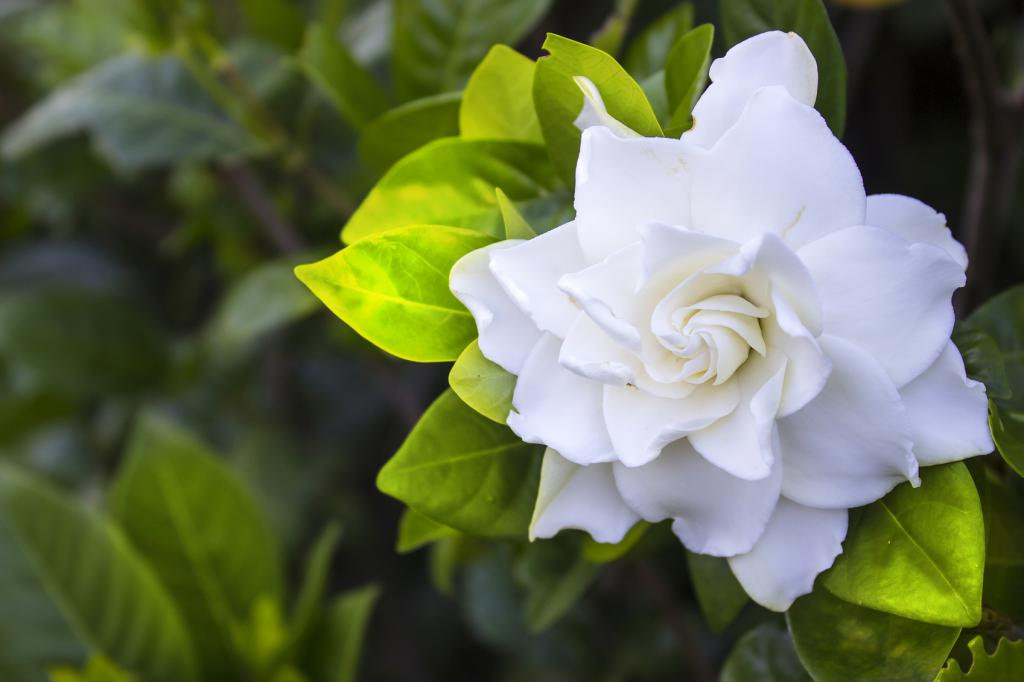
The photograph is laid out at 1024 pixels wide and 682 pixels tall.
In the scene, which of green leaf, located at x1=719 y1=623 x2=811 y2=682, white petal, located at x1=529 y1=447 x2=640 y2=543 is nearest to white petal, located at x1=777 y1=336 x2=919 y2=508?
white petal, located at x1=529 y1=447 x2=640 y2=543

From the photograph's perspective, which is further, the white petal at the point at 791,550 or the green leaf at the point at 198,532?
the green leaf at the point at 198,532

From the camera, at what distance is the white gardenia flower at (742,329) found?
531mm

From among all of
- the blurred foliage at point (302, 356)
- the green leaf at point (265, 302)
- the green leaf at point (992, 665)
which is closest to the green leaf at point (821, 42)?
the blurred foliage at point (302, 356)

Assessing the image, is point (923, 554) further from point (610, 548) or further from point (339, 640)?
point (339, 640)

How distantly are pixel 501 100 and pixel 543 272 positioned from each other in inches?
8.1

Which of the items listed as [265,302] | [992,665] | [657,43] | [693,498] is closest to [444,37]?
[657,43]

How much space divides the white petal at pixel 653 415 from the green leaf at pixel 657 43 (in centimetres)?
37

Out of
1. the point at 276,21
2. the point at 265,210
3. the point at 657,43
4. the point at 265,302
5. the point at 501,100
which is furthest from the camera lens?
the point at 265,210

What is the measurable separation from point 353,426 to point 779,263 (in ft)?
4.61

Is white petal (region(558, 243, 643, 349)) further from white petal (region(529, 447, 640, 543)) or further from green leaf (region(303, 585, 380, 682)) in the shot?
green leaf (region(303, 585, 380, 682))

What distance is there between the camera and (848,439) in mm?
547

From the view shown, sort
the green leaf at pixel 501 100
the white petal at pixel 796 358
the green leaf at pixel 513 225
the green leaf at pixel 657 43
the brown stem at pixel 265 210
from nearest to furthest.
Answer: the white petal at pixel 796 358, the green leaf at pixel 513 225, the green leaf at pixel 501 100, the green leaf at pixel 657 43, the brown stem at pixel 265 210

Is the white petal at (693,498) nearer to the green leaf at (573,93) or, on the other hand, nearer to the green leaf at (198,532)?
the green leaf at (573,93)

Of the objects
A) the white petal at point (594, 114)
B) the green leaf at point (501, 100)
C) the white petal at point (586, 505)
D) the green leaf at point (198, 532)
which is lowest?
the green leaf at point (198, 532)
